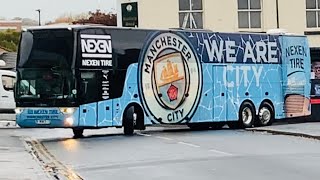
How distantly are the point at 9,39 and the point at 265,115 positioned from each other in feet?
198

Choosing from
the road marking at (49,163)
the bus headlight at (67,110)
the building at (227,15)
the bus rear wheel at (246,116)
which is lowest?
the road marking at (49,163)

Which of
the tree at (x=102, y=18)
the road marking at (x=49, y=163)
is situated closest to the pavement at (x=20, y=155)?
the road marking at (x=49, y=163)

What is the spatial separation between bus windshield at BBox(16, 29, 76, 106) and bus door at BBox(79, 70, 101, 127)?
377 mm

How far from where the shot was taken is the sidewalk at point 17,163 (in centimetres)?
1369

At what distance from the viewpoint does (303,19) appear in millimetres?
41375

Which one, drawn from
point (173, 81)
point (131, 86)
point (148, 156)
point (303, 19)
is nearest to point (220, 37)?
point (173, 81)

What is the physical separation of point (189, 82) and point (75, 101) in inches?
201

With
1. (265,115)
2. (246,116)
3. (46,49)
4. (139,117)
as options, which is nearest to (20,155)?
(46,49)

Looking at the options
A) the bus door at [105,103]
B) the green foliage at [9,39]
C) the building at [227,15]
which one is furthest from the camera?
the green foliage at [9,39]

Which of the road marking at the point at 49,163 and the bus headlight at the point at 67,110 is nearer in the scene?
the road marking at the point at 49,163

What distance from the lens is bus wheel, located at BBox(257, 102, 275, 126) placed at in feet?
97.2

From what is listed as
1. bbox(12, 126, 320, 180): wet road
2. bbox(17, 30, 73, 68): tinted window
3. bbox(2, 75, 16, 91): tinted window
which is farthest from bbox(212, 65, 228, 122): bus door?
bbox(2, 75, 16, 91): tinted window

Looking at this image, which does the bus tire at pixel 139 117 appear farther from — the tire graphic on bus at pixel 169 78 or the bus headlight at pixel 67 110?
the bus headlight at pixel 67 110

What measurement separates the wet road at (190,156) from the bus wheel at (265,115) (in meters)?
3.99
